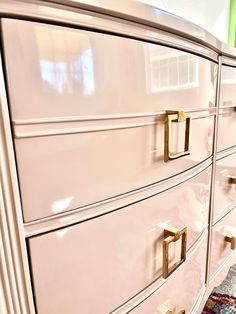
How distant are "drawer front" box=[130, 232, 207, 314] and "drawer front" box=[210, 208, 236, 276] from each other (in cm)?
9

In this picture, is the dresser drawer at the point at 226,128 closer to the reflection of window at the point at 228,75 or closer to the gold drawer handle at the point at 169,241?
the reflection of window at the point at 228,75

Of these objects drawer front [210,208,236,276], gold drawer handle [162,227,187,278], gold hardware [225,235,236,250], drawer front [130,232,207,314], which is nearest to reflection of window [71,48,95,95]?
gold drawer handle [162,227,187,278]

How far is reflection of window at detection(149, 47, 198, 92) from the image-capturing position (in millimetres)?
439

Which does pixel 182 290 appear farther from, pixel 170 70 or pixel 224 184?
pixel 170 70

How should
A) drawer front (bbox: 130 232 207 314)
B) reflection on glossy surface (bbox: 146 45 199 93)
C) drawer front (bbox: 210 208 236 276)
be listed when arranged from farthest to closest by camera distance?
1. drawer front (bbox: 210 208 236 276)
2. drawer front (bbox: 130 232 207 314)
3. reflection on glossy surface (bbox: 146 45 199 93)

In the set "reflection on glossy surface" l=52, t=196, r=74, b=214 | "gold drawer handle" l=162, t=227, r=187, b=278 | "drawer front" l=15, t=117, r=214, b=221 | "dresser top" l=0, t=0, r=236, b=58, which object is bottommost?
"gold drawer handle" l=162, t=227, r=187, b=278

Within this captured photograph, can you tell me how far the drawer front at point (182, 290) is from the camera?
55 cm

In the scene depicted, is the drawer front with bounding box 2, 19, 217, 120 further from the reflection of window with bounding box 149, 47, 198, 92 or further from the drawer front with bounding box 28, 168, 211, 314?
A: the drawer front with bounding box 28, 168, 211, 314

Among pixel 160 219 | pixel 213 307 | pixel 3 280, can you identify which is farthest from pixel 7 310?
pixel 213 307

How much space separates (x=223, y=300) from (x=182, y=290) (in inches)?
21.9

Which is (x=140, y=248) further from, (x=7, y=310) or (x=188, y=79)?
(x=188, y=79)

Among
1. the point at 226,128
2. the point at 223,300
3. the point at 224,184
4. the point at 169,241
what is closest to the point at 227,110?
the point at 226,128

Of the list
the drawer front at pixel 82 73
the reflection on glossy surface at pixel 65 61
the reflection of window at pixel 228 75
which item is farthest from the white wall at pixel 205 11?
the reflection on glossy surface at pixel 65 61

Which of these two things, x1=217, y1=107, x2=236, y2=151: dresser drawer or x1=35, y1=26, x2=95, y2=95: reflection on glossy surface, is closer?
x1=35, y1=26, x2=95, y2=95: reflection on glossy surface
